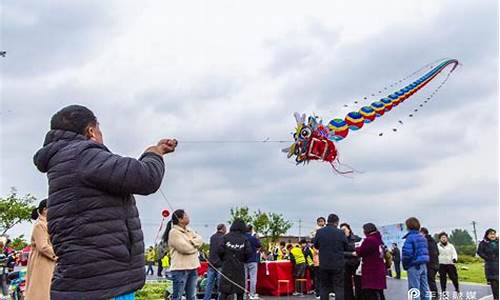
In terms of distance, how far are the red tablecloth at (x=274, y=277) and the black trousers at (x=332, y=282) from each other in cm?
425

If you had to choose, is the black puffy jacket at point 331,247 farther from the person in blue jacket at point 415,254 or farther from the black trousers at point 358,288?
the person in blue jacket at point 415,254

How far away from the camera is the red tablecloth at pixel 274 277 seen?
47.8ft

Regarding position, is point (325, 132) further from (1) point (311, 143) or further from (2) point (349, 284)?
(2) point (349, 284)

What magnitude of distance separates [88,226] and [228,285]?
7.60 m

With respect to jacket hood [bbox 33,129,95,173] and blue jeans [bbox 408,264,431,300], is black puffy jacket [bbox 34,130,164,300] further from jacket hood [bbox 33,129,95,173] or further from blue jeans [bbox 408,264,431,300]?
Result: blue jeans [bbox 408,264,431,300]

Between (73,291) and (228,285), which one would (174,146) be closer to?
(73,291)

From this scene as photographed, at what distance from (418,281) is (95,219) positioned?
836 cm

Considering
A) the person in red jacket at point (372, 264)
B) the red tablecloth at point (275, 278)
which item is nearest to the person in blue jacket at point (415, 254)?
the person in red jacket at point (372, 264)

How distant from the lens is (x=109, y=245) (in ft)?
9.41

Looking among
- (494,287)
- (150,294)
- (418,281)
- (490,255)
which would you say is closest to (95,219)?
(418,281)

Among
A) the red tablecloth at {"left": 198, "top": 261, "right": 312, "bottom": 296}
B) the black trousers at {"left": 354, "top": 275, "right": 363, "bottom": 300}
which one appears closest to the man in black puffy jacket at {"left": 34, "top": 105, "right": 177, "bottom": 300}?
the black trousers at {"left": 354, "top": 275, "right": 363, "bottom": 300}

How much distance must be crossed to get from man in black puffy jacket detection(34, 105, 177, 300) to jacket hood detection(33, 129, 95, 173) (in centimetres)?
2

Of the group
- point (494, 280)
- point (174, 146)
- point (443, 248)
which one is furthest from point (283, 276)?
point (174, 146)

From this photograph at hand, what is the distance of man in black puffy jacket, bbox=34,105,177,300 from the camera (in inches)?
112
